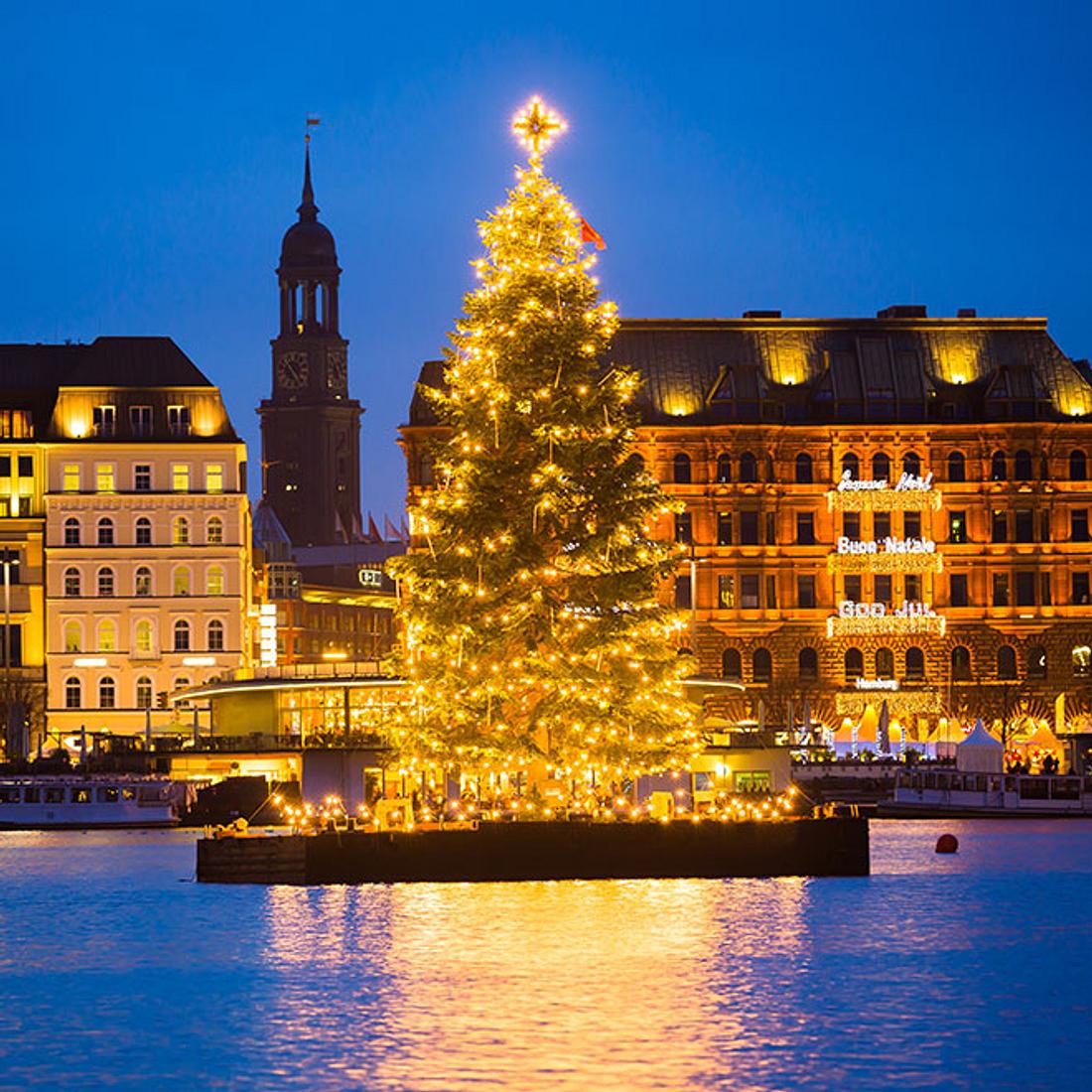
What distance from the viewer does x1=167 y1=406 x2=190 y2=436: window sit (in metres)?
142

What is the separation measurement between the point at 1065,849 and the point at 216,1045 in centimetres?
4409

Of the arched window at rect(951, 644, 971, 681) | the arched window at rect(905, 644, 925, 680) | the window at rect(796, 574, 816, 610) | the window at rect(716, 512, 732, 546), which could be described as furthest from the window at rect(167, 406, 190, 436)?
the arched window at rect(951, 644, 971, 681)

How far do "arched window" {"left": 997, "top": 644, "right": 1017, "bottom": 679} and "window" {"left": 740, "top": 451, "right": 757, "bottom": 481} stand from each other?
16367 mm

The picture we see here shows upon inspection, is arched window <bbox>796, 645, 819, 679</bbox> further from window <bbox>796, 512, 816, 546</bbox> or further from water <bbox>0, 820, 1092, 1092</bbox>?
water <bbox>0, 820, 1092, 1092</bbox>

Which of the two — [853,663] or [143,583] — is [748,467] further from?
[143,583]

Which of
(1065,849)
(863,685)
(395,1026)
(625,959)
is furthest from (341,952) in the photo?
(863,685)

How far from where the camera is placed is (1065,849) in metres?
74.0

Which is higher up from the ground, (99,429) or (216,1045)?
(99,429)

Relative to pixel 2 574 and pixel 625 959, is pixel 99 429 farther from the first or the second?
pixel 625 959

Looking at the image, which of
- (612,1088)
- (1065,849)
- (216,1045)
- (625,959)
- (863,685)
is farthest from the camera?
(863,685)

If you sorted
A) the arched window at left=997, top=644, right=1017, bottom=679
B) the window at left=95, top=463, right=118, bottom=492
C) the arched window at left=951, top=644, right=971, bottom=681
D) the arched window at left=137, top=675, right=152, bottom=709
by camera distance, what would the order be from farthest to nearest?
1. the arched window at left=997, top=644, right=1017, bottom=679
2. the arched window at left=951, top=644, right=971, bottom=681
3. the window at left=95, top=463, right=118, bottom=492
4. the arched window at left=137, top=675, right=152, bottom=709

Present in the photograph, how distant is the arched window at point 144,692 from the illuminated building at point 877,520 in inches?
700

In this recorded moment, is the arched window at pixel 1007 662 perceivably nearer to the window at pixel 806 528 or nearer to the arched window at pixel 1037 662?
the arched window at pixel 1037 662

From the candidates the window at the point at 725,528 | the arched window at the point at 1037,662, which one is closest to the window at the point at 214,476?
the window at the point at 725,528
